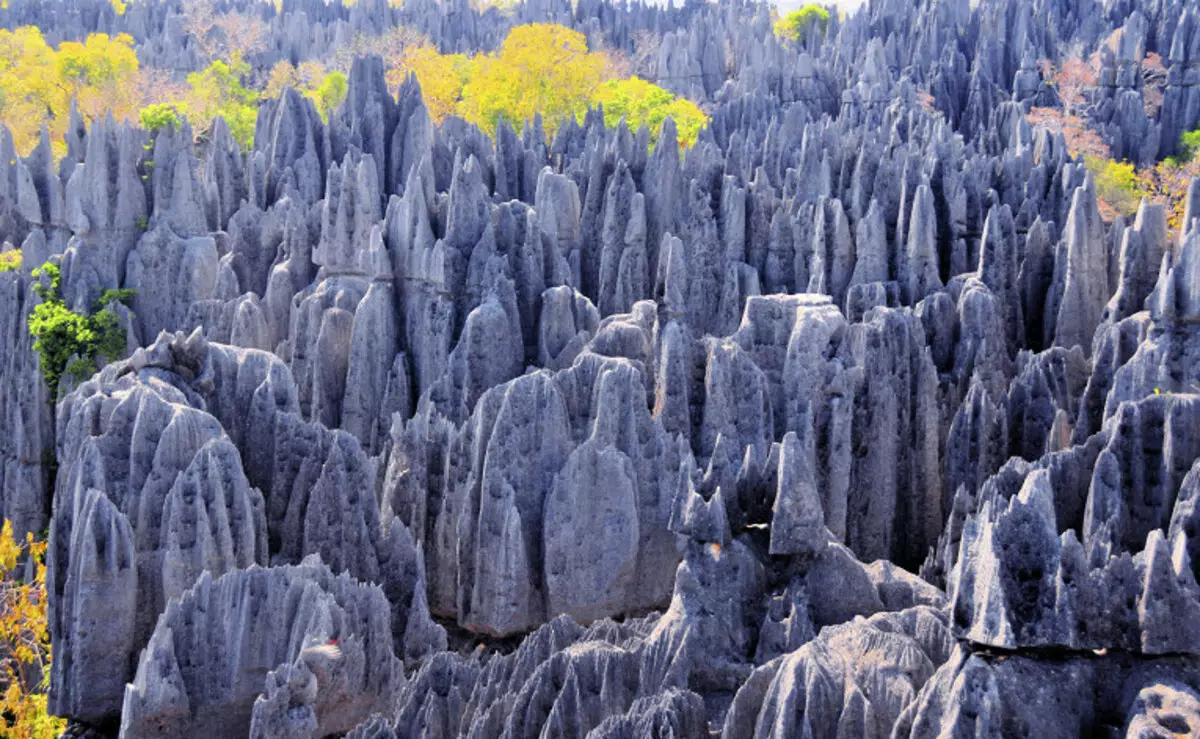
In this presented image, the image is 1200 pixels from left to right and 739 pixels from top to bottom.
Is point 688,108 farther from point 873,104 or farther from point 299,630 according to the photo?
point 299,630

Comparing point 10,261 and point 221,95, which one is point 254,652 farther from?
point 221,95

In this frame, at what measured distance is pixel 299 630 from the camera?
1694 centimetres

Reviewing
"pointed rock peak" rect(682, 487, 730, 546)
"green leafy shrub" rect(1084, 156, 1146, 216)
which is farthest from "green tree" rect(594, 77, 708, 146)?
"pointed rock peak" rect(682, 487, 730, 546)

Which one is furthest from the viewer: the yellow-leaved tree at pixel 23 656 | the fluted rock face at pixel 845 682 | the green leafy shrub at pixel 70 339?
the green leafy shrub at pixel 70 339

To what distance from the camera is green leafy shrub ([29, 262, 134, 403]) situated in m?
30.0

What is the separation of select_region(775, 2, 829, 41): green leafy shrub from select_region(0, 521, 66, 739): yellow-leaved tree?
64047 millimetres

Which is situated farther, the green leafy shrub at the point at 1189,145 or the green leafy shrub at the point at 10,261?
the green leafy shrub at the point at 1189,145

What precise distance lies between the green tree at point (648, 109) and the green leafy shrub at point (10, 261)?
86.0 feet

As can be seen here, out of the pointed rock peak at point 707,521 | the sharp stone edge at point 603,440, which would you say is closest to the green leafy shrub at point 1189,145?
the sharp stone edge at point 603,440

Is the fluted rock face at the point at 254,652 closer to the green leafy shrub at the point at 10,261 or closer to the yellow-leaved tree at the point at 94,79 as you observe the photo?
the green leafy shrub at the point at 10,261

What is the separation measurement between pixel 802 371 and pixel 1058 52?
168 ft

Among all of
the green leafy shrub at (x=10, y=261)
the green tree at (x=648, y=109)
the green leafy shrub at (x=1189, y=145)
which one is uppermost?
the green tree at (x=648, y=109)

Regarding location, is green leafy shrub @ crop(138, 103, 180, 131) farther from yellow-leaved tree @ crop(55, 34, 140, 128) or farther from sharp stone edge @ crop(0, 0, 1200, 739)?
yellow-leaved tree @ crop(55, 34, 140, 128)

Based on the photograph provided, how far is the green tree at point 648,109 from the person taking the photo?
55.8 m
